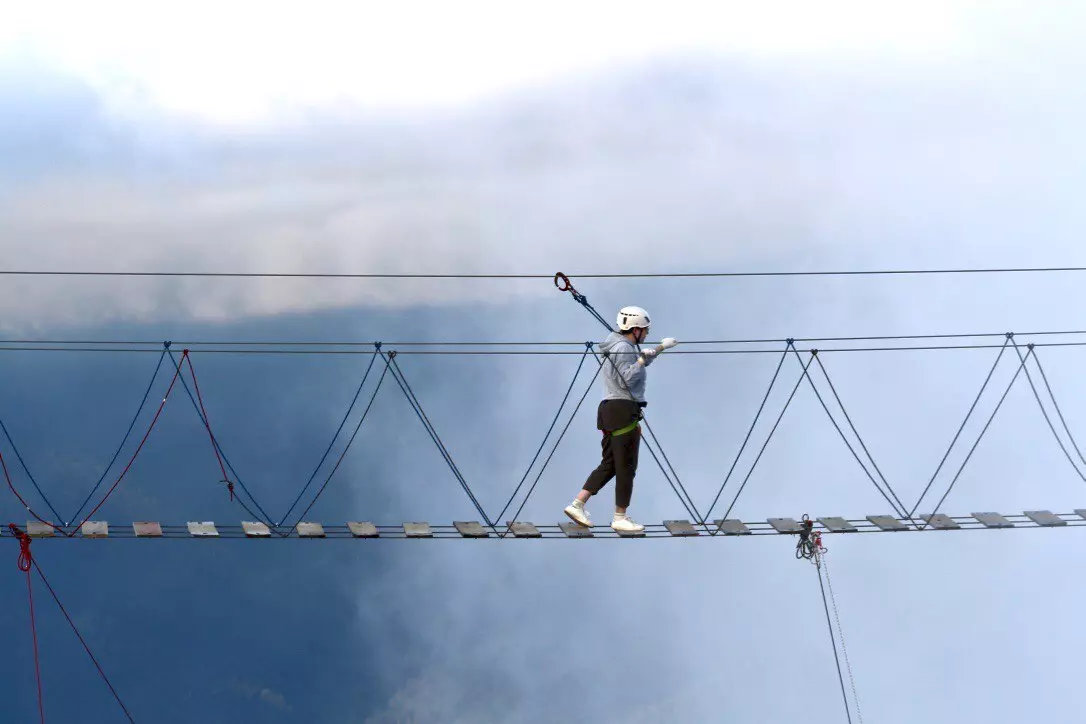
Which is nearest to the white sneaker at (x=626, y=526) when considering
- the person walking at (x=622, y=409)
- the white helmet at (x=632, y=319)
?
the person walking at (x=622, y=409)

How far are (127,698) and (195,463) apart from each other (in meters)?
24.3

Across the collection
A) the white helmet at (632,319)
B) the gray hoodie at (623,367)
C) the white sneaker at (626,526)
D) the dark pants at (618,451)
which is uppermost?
the white helmet at (632,319)

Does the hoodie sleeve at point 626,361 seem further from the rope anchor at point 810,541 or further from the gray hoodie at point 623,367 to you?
the rope anchor at point 810,541

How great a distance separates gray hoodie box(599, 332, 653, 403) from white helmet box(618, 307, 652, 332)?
126 millimetres

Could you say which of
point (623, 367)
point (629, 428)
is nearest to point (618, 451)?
point (629, 428)

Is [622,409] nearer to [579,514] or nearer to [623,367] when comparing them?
[623,367]

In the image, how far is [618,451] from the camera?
11.3 meters

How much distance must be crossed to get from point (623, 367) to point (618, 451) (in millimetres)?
817

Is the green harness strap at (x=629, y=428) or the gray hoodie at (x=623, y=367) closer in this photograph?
the gray hoodie at (x=623, y=367)

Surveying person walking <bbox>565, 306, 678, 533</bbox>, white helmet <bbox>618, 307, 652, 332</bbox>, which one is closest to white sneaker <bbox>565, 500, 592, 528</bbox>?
person walking <bbox>565, 306, 678, 533</bbox>

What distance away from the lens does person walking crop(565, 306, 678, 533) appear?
11.0 metres

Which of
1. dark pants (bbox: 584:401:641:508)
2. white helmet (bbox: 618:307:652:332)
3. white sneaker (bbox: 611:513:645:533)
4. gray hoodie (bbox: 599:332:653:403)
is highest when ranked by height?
white helmet (bbox: 618:307:652:332)

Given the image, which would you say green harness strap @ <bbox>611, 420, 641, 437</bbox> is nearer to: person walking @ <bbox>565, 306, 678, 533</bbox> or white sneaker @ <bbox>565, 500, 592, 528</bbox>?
Result: person walking @ <bbox>565, 306, 678, 533</bbox>

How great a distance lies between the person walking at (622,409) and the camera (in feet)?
36.0
